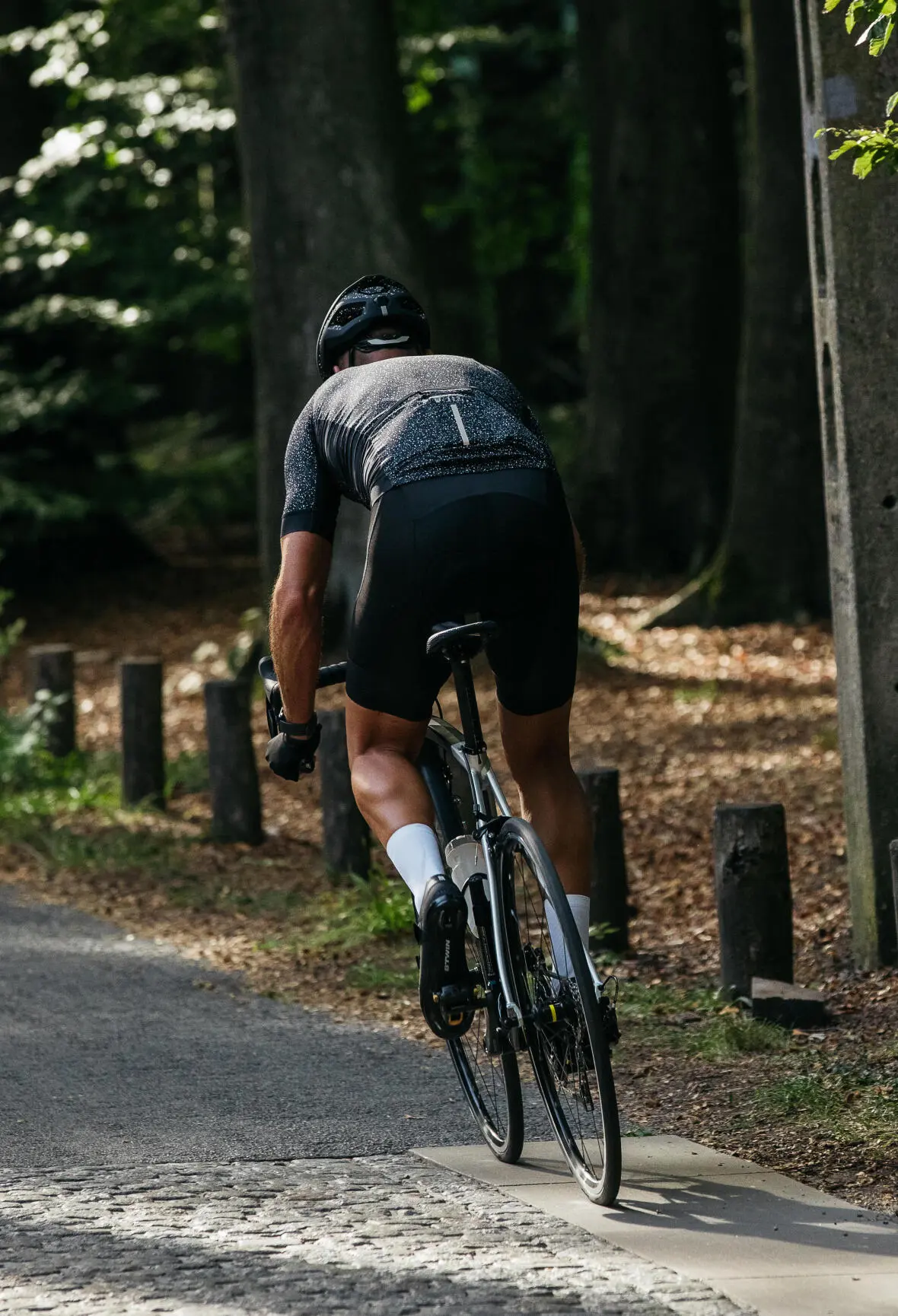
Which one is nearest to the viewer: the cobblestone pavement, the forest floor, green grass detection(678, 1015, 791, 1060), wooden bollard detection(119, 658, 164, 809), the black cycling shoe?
the cobblestone pavement

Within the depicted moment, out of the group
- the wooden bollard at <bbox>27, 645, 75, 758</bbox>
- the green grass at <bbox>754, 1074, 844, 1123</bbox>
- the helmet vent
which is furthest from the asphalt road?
the wooden bollard at <bbox>27, 645, 75, 758</bbox>

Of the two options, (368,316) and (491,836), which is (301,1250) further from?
(368,316)

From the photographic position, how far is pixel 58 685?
11.6m

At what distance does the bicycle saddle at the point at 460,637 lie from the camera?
4359mm

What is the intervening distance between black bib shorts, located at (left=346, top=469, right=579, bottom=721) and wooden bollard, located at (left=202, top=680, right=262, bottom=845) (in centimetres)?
477

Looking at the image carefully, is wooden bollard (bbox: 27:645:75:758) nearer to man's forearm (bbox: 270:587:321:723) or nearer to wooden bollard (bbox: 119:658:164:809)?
wooden bollard (bbox: 119:658:164:809)

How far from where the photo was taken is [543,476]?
4.57 metres

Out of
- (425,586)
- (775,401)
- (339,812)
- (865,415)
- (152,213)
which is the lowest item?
(339,812)

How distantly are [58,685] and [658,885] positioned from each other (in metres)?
4.60

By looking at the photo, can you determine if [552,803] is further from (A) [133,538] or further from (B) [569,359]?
(B) [569,359]

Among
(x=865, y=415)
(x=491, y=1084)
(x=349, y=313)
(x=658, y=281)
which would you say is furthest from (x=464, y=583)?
(x=658, y=281)

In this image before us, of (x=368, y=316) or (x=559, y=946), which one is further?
(x=368, y=316)

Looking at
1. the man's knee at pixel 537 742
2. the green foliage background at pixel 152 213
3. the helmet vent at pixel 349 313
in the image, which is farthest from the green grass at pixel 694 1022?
the green foliage background at pixel 152 213

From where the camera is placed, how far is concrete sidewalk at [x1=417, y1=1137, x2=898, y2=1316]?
3.74 m
